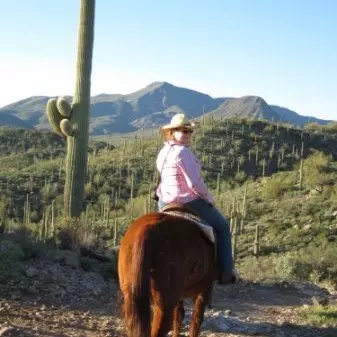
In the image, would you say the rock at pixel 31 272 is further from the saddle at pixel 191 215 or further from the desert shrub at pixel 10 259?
the saddle at pixel 191 215

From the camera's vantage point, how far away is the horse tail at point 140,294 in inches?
189

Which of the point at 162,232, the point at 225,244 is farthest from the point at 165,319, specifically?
the point at 225,244

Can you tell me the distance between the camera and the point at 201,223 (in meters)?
5.63

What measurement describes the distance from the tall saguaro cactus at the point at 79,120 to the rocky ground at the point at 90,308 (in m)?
4.05

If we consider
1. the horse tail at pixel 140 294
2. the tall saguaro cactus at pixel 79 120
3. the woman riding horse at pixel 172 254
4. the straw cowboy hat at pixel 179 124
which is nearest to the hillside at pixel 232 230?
the tall saguaro cactus at pixel 79 120

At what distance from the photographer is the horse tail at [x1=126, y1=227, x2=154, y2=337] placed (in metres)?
4.81

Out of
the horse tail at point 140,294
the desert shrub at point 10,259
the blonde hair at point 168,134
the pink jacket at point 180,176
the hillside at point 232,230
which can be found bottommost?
the hillside at point 232,230

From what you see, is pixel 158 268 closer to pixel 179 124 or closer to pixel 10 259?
pixel 179 124

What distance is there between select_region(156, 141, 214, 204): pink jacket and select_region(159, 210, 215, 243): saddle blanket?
20cm

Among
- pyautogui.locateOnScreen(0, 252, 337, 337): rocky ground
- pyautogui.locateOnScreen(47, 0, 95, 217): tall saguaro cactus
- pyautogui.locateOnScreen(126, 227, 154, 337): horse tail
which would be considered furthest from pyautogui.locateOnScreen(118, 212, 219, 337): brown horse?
pyautogui.locateOnScreen(47, 0, 95, 217): tall saguaro cactus

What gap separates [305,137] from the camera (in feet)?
200

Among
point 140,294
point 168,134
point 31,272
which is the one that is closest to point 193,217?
point 168,134

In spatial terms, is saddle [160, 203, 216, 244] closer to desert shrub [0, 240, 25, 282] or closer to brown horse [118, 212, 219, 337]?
brown horse [118, 212, 219, 337]

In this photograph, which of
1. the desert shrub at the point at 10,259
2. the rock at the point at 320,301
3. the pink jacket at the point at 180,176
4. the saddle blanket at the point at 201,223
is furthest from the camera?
the rock at the point at 320,301
